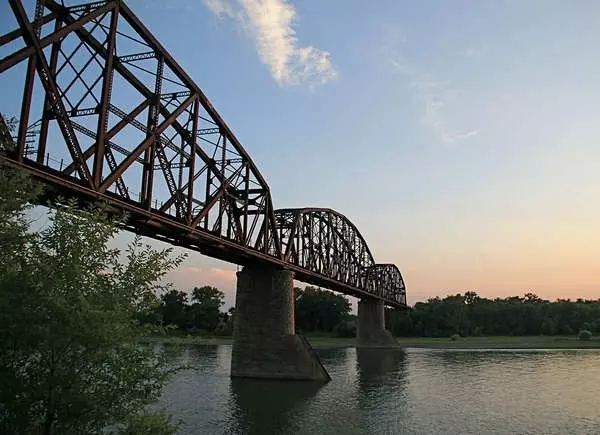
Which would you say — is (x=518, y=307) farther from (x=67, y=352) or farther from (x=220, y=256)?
(x=67, y=352)

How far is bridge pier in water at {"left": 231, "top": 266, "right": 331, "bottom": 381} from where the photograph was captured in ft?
150

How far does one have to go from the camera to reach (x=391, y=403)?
3578 cm

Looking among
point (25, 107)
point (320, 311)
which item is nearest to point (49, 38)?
point (25, 107)

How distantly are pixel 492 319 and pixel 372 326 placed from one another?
63343mm

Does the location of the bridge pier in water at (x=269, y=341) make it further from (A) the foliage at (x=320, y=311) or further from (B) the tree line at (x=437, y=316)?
(A) the foliage at (x=320, y=311)

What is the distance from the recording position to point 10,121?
37.6 feet

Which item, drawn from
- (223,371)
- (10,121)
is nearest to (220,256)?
(223,371)

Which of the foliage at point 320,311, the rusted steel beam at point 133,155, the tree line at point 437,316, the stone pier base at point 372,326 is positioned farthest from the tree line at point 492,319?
the rusted steel beam at point 133,155

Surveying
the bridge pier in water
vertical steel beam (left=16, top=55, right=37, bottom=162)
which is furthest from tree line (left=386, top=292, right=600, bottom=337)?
vertical steel beam (left=16, top=55, right=37, bottom=162)

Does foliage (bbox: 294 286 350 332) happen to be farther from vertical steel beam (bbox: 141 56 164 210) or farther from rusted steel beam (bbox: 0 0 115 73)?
→ rusted steel beam (bbox: 0 0 115 73)

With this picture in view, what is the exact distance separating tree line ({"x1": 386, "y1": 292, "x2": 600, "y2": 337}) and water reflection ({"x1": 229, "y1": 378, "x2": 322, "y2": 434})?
127 metres

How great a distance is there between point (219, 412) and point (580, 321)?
5695 inches

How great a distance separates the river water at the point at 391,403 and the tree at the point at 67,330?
1.88m

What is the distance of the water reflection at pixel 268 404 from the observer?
27.5 meters
